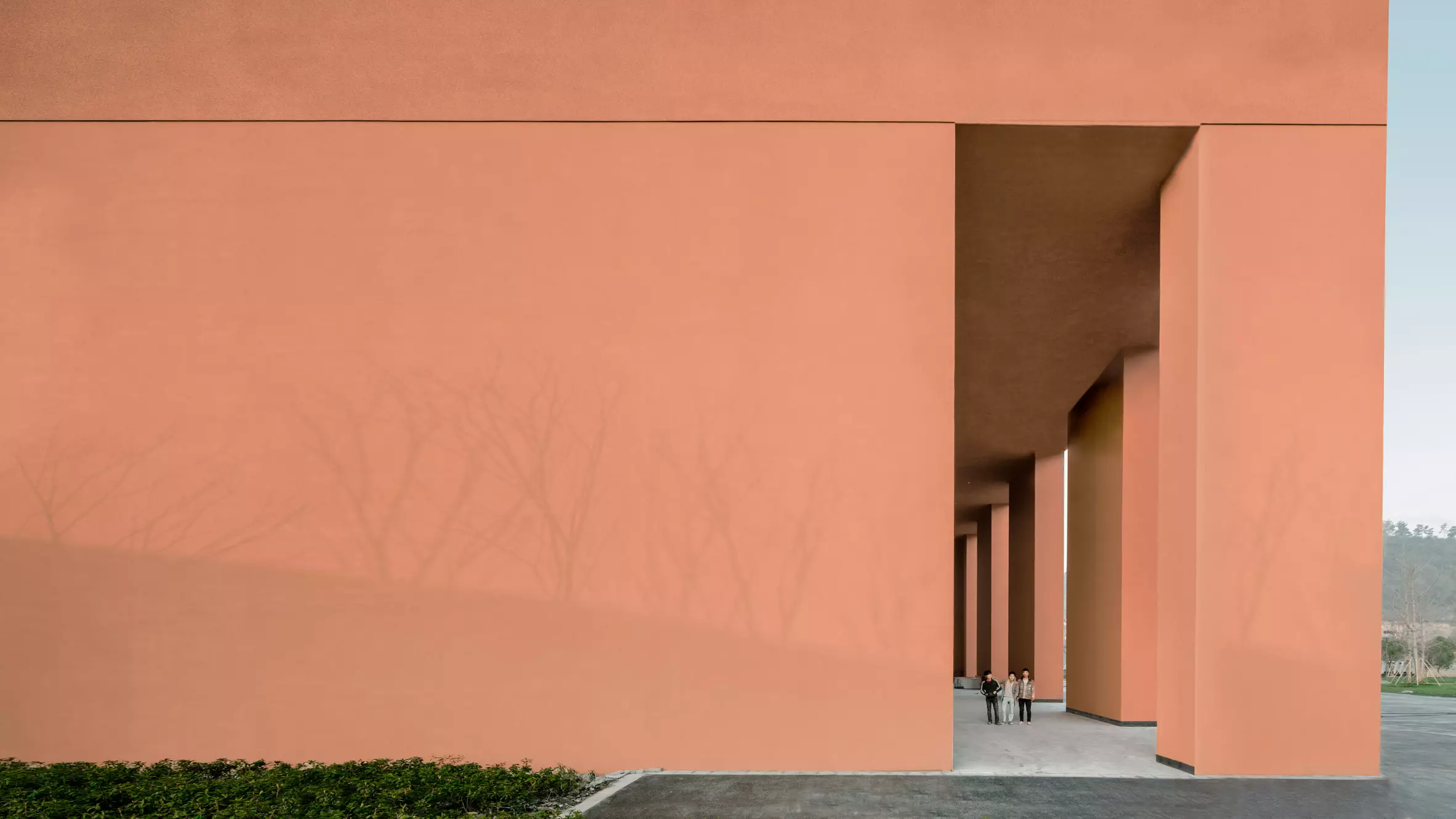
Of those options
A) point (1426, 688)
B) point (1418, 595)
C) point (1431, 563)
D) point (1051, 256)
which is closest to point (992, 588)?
point (1051, 256)

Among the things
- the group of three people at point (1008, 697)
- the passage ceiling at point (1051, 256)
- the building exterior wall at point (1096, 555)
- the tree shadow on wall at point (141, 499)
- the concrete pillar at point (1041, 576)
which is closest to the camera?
the tree shadow on wall at point (141, 499)

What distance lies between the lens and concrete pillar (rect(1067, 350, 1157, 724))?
1291cm

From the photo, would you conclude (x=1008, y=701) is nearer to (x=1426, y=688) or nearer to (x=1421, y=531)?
(x=1426, y=688)

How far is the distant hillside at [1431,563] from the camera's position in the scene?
209ft

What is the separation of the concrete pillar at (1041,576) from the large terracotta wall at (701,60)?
11028mm

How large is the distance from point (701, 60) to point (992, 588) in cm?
1774

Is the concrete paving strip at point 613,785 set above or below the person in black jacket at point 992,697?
above

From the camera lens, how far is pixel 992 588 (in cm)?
2362

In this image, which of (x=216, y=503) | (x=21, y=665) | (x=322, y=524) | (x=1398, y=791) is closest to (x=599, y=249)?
(x=322, y=524)

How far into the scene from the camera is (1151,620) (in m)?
12.9

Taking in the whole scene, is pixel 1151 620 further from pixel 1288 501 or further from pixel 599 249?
pixel 599 249

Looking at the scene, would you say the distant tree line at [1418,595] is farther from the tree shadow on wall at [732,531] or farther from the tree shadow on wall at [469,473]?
the tree shadow on wall at [469,473]

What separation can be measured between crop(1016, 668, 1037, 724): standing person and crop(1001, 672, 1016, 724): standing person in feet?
0.36

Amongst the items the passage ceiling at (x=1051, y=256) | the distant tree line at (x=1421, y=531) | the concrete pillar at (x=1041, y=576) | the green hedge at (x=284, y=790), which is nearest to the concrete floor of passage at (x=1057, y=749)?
the green hedge at (x=284, y=790)
